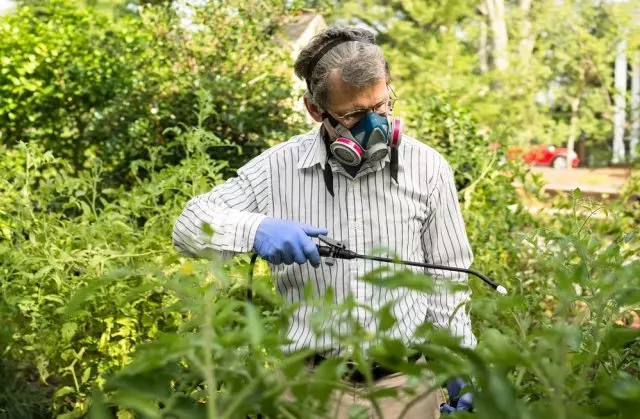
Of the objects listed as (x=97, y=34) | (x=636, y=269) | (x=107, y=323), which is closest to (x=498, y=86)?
(x=97, y=34)

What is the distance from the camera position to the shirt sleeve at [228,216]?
105 inches

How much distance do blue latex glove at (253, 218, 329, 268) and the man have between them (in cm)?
13

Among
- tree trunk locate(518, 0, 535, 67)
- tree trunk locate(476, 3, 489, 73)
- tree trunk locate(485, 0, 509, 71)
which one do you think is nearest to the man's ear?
tree trunk locate(485, 0, 509, 71)

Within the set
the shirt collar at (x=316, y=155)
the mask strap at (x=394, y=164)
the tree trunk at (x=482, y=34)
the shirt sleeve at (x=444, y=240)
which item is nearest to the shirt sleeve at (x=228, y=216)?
the shirt collar at (x=316, y=155)

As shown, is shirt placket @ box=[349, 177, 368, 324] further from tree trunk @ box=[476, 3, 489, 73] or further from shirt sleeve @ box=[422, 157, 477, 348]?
tree trunk @ box=[476, 3, 489, 73]

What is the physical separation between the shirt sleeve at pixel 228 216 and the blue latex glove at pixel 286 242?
47mm

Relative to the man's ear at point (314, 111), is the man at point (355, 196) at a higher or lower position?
lower

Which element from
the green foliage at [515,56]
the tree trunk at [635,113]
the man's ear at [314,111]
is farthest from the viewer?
the green foliage at [515,56]

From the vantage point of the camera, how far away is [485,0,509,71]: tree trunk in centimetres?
2333

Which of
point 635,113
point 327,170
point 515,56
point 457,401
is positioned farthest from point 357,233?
point 515,56

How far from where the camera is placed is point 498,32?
2384 centimetres

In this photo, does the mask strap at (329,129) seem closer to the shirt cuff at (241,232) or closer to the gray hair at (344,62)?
the gray hair at (344,62)

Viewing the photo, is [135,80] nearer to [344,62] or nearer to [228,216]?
[344,62]

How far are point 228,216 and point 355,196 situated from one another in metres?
0.38
